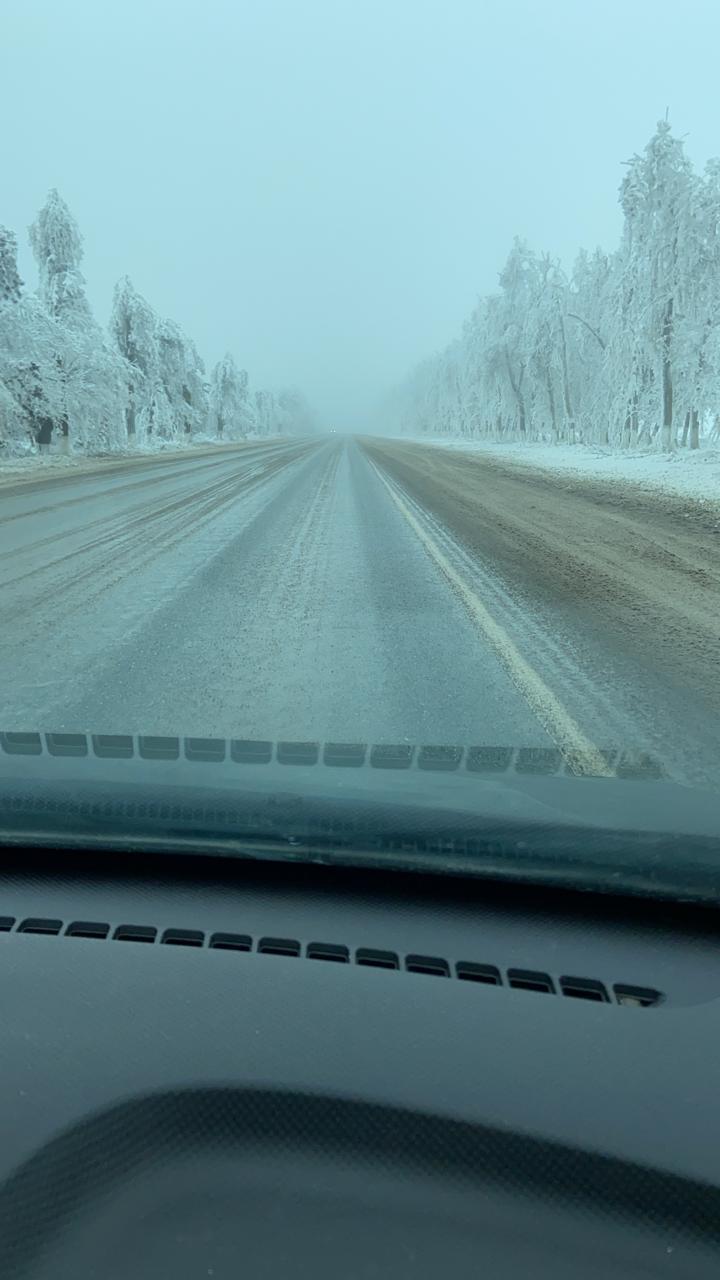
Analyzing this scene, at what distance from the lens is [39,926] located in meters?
2.44

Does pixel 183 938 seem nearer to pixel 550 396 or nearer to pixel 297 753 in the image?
pixel 297 753

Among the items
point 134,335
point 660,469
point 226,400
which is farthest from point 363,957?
point 226,400

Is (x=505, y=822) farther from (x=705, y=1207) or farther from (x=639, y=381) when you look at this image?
(x=639, y=381)

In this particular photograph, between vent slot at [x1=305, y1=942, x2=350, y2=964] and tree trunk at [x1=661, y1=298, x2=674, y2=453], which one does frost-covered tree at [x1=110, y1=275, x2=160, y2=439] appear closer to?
tree trunk at [x1=661, y1=298, x2=674, y2=453]

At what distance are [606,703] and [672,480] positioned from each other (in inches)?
816

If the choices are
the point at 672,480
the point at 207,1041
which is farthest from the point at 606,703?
the point at 672,480

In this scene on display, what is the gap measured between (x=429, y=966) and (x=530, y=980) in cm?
24

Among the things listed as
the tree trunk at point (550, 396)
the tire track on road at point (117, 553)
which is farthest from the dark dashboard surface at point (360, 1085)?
the tree trunk at point (550, 396)

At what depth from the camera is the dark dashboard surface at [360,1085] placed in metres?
1.52

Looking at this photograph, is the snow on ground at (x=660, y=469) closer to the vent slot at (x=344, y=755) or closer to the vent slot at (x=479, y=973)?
the vent slot at (x=344, y=755)

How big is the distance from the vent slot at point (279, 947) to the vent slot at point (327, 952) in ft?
0.11

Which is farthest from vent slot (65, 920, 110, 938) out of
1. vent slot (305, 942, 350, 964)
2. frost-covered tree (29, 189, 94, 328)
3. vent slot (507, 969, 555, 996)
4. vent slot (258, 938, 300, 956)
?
frost-covered tree (29, 189, 94, 328)

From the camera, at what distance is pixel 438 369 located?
12706 cm

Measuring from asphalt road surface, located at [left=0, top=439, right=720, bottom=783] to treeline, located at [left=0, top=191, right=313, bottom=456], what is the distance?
2723 centimetres
